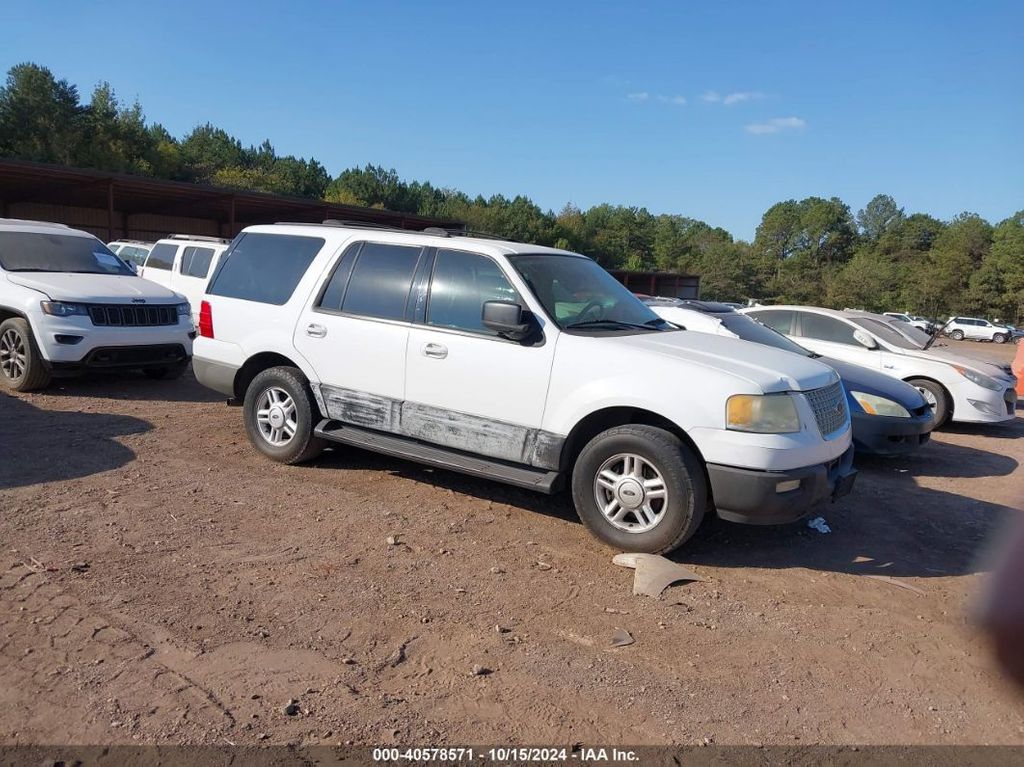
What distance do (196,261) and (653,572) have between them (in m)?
12.2

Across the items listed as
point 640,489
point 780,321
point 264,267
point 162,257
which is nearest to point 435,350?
point 640,489

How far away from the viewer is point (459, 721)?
9.38 feet

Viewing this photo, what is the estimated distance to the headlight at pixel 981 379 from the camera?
9.76m

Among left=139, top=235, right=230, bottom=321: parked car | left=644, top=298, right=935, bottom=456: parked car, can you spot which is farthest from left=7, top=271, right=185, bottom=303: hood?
left=644, top=298, right=935, bottom=456: parked car

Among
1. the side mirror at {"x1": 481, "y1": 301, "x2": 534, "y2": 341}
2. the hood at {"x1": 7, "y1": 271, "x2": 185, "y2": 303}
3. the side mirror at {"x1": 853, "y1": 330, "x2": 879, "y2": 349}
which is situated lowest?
the hood at {"x1": 7, "y1": 271, "x2": 185, "y2": 303}

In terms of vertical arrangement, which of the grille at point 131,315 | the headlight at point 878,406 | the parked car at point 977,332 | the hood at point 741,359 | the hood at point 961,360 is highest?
the hood at point 741,359

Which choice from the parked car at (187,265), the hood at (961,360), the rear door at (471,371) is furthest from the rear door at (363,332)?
the parked car at (187,265)

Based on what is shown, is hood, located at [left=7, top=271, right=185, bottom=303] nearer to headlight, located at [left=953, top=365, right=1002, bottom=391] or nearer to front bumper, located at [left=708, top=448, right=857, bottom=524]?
front bumper, located at [left=708, top=448, right=857, bottom=524]

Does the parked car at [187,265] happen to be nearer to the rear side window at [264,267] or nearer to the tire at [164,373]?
the tire at [164,373]

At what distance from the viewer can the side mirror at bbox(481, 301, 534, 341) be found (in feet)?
15.7

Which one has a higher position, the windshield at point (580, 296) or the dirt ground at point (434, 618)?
the windshield at point (580, 296)

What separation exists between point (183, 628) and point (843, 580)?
371cm

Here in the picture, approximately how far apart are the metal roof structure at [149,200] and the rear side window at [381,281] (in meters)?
20.3

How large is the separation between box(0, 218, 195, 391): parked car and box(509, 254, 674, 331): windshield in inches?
215
